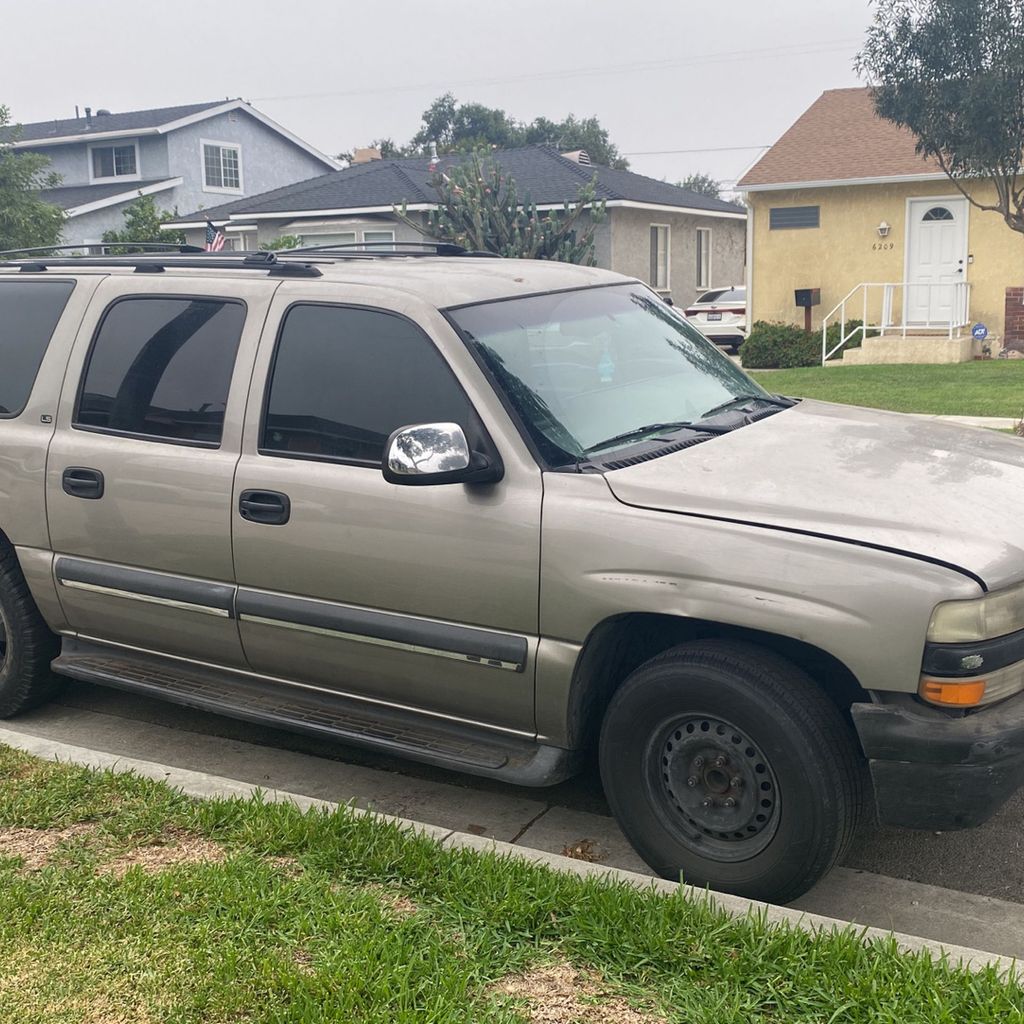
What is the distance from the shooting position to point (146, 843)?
12.7ft

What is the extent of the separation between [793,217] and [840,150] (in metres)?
1.64

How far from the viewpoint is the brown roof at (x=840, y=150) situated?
2484cm

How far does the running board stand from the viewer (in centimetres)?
402

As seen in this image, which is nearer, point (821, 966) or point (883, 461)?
point (821, 966)

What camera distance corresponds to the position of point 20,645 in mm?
5297

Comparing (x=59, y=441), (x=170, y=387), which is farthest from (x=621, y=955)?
(x=59, y=441)

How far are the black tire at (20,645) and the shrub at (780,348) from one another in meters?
20.4

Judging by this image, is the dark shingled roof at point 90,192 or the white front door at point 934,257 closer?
the white front door at point 934,257

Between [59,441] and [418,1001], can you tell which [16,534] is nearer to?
[59,441]

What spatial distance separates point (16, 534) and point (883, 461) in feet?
11.2

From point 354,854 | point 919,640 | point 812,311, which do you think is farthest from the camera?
point 812,311

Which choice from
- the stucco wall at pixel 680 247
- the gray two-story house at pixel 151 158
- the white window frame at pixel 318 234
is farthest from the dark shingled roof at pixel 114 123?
the stucco wall at pixel 680 247

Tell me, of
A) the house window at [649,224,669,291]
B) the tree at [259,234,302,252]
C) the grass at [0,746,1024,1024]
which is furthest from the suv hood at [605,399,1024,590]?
the house window at [649,224,669,291]

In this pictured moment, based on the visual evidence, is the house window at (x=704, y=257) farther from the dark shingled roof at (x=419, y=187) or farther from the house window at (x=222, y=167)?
the house window at (x=222, y=167)
